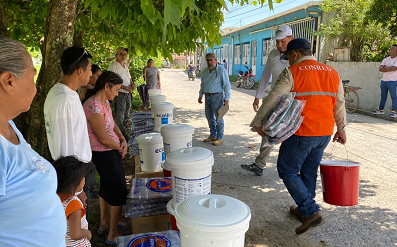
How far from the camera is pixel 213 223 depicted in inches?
60.0

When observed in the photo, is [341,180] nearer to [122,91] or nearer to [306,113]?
[306,113]

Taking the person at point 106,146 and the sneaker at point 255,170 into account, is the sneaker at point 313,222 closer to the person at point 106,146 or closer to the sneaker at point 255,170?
the sneaker at point 255,170

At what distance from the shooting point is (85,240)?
6.94ft

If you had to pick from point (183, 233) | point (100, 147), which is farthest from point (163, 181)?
point (183, 233)

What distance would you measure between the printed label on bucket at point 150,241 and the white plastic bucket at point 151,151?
4.95 ft

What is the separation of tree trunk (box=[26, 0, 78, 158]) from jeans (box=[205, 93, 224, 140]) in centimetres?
361

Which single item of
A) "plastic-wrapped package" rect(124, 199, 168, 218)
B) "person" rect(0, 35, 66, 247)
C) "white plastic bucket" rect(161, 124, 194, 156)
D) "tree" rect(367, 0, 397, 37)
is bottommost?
"plastic-wrapped package" rect(124, 199, 168, 218)

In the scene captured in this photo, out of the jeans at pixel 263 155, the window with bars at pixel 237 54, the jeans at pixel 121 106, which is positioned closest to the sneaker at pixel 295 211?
the jeans at pixel 263 155

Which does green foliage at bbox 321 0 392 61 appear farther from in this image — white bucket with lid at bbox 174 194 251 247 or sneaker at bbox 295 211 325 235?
white bucket with lid at bbox 174 194 251 247

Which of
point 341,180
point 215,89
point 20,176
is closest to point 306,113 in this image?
point 341,180

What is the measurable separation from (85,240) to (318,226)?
2.35m

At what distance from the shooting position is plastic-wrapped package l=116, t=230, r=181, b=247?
2.16 meters

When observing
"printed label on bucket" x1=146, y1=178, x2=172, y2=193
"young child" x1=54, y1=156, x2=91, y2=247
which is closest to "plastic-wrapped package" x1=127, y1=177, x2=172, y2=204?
"printed label on bucket" x1=146, y1=178, x2=172, y2=193

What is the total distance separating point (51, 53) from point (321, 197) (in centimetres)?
365
